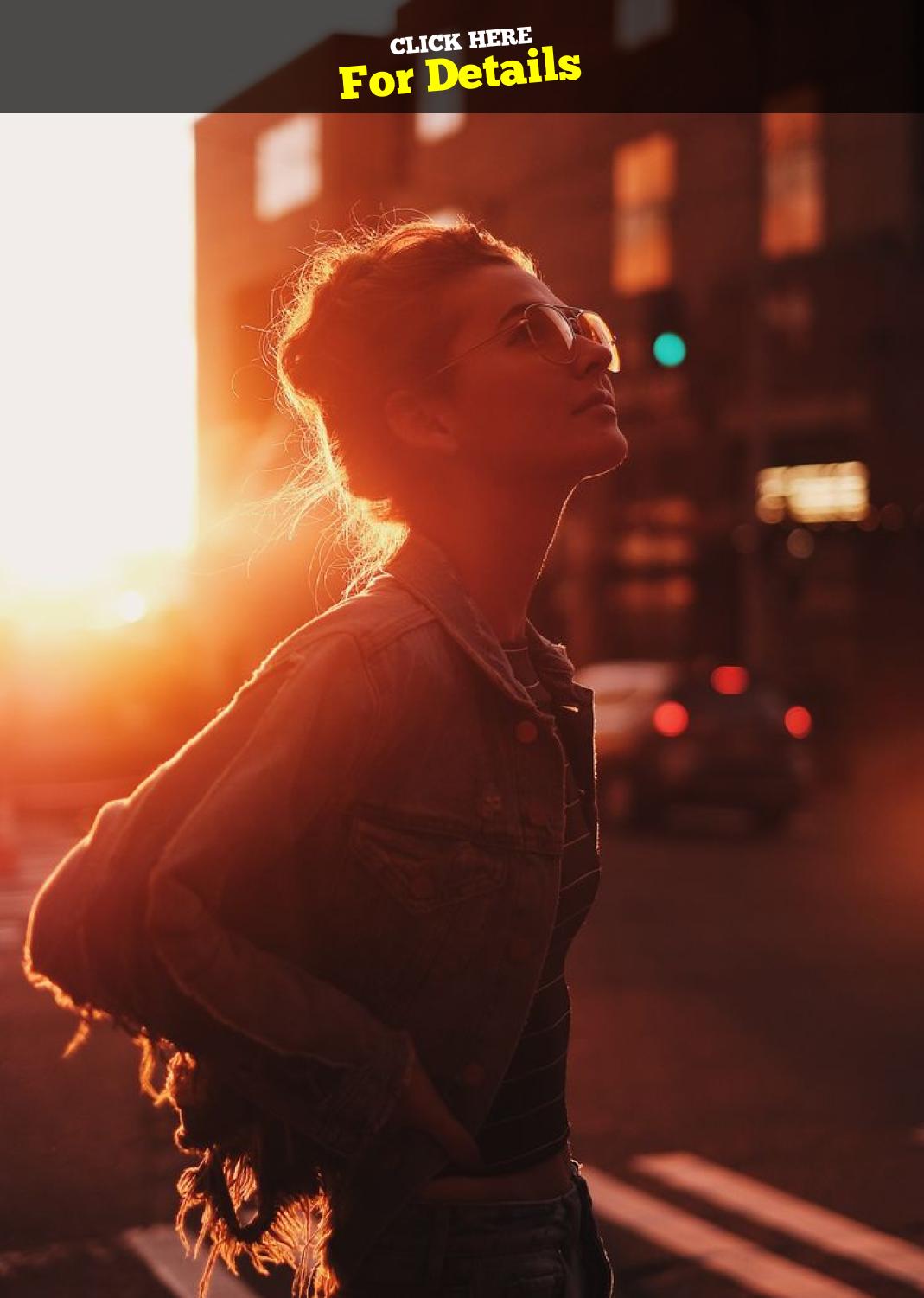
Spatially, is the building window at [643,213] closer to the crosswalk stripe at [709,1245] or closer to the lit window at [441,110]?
the lit window at [441,110]

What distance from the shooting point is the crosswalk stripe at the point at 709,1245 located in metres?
4.73

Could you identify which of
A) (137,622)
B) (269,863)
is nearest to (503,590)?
(269,863)

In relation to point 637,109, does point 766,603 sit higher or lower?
lower

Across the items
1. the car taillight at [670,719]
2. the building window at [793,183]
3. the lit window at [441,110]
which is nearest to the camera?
the car taillight at [670,719]

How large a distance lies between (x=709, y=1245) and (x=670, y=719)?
40.4ft

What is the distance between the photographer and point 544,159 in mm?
32406

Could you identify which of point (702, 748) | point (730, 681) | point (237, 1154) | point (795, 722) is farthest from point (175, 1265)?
point (795, 722)

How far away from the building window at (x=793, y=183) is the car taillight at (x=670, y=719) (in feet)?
36.9

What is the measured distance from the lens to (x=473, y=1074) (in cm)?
193

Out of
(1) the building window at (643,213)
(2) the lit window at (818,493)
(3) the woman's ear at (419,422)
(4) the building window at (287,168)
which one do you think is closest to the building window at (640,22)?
(1) the building window at (643,213)

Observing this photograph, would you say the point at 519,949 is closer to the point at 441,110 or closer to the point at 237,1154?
the point at 237,1154

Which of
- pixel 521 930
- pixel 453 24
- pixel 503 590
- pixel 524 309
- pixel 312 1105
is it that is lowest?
pixel 312 1105

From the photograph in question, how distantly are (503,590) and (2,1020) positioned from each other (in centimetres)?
675

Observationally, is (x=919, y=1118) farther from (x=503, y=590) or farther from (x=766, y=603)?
(x=766, y=603)
